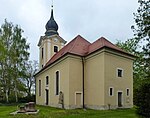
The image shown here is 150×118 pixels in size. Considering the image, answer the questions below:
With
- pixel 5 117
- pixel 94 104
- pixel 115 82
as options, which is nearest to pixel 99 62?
pixel 115 82

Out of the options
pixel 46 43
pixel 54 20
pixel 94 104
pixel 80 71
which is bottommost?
pixel 94 104

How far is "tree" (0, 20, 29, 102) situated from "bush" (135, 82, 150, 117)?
3113 cm

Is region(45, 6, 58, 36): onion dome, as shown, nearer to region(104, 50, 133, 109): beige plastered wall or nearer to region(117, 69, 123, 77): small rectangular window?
region(104, 50, 133, 109): beige plastered wall

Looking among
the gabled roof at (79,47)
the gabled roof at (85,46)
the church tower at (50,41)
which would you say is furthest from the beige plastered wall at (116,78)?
the church tower at (50,41)

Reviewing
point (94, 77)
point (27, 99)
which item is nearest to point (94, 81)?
point (94, 77)

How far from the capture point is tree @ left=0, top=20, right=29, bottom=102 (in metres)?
41.3

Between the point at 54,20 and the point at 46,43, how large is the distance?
5202 mm

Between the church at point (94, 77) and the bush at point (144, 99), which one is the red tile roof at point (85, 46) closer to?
the church at point (94, 77)

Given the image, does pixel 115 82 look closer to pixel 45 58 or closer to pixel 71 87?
pixel 71 87

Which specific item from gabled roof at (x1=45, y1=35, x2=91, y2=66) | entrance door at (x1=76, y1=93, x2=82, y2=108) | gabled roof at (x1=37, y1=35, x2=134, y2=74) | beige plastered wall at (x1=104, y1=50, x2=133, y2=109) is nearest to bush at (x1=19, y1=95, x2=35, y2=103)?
gabled roof at (x1=45, y1=35, x2=91, y2=66)

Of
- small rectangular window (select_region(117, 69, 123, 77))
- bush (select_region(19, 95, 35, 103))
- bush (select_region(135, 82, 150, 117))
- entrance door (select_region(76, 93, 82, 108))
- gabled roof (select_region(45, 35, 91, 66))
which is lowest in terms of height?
bush (select_region(19, 95, 35, 103))

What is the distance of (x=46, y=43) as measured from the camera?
41.2 metres

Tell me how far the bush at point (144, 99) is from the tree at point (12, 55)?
102 ft

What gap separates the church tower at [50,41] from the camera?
135ft
